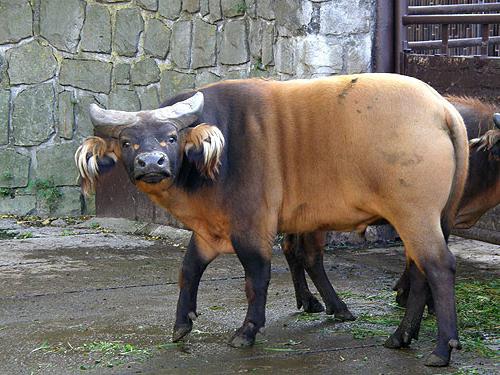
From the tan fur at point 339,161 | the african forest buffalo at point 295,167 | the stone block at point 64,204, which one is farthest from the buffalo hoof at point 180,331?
the stone block at point 64,204

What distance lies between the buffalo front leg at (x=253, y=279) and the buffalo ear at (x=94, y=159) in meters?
0.76

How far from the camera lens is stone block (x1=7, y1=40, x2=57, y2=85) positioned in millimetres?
9945

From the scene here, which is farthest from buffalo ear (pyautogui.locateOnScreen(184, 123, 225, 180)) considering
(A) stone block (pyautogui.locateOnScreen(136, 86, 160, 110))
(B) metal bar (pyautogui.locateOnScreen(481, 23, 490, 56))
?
(A) stone block (pyautogui.locateOnScreen(136, 86, 160, 110))

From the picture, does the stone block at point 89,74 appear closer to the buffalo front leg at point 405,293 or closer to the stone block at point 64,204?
the stone block at point 64,204

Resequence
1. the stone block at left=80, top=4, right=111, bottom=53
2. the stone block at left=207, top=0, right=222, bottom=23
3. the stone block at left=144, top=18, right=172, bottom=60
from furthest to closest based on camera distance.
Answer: the stone block at left=80, top=4, right=111, bottom=53
the stone block at left=144, top=18, right=172, bottom=60
the stone block at left=207, top=0, right=222, bottom=23

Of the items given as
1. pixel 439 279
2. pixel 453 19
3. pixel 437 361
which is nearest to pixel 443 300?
pixel 439 279

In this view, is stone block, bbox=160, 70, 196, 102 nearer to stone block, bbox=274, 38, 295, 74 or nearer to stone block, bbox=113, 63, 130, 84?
stone block, bbox=113, 63, 130, 84

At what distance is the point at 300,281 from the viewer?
6.11 metres

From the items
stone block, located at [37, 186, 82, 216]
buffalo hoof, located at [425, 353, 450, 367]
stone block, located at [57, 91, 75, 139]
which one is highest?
stone block, located at [57, 91, 75, 139]

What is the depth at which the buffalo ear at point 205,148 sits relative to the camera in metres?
5.20

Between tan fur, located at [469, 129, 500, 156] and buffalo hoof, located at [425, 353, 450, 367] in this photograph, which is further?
tan fur, located at [469, 129, 500, 156]

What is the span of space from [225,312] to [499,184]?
6.12ft

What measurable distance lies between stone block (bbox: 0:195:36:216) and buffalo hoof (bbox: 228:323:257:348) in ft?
16.6

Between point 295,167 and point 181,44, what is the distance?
437 cm
